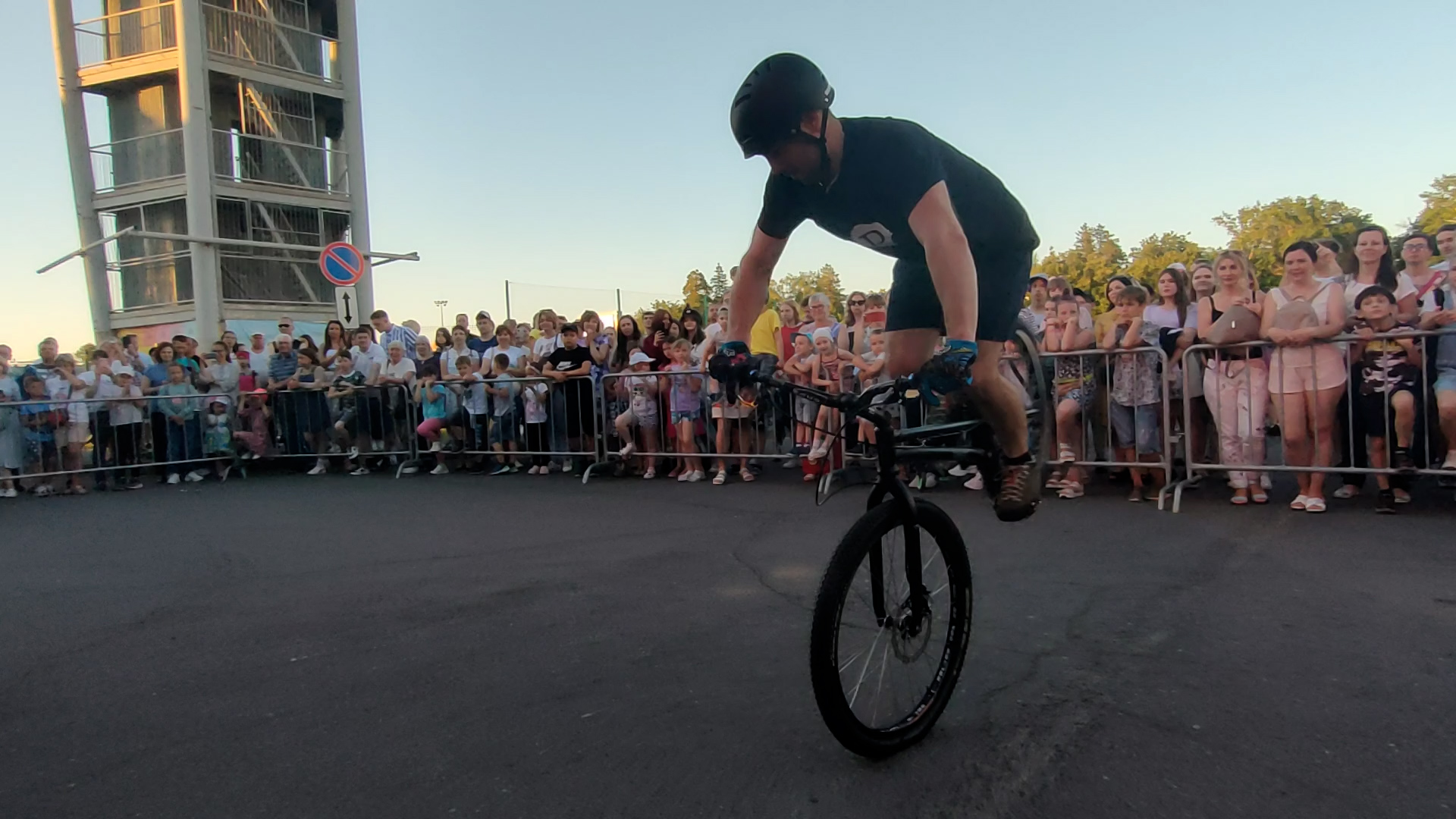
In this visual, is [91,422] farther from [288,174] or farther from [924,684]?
[288,174]

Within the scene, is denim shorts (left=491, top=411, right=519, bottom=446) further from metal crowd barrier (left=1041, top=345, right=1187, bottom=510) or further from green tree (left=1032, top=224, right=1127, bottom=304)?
green tree (left=1032, top=224, right=1127, bottom=304)

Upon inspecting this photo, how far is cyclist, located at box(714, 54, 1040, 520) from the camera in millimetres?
2695

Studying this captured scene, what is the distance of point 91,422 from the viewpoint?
1202 centimetres

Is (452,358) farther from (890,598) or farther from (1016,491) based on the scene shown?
(890,598)

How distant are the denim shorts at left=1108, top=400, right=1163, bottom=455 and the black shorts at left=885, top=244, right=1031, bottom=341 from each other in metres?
4.36

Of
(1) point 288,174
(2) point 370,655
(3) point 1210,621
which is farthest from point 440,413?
(1) point 288,174

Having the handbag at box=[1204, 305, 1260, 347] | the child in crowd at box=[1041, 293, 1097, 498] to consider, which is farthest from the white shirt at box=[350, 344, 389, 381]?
the handbag at box=[1204, 305, 1260, 347]

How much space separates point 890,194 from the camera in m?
3.04

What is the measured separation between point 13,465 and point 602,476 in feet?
24.3

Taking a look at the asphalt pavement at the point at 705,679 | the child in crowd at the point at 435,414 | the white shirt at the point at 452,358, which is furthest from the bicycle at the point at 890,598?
the white shirt at the point at 452,358

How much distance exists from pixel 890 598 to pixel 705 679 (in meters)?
0.93

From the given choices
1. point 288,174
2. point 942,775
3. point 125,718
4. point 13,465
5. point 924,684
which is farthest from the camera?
point 288,174

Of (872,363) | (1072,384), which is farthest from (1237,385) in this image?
(872,363)

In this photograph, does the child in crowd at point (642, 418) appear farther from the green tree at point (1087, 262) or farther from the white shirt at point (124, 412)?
the green tree at point (1087, 262)
